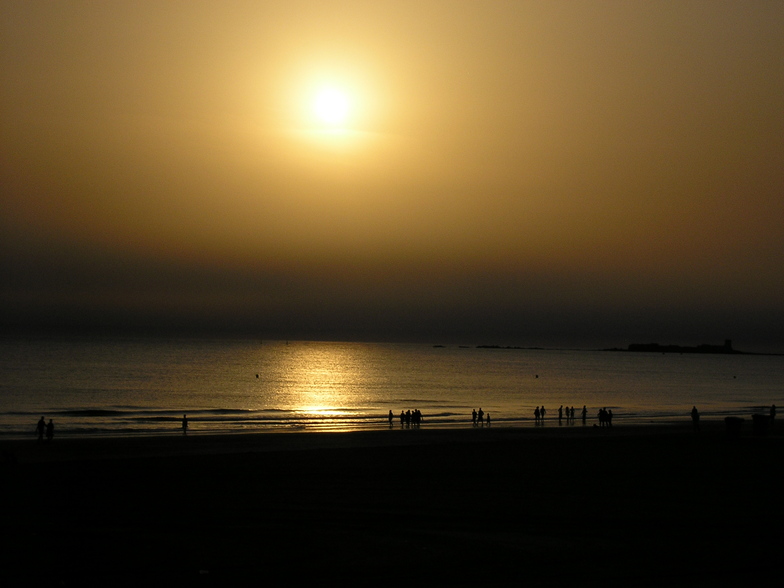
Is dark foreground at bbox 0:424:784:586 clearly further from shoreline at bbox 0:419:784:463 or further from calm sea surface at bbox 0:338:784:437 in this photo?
calm sea surface at bbox 0:338:784:437

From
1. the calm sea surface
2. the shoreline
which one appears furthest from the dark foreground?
the calm sea surface

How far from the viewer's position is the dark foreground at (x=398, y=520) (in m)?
9.48

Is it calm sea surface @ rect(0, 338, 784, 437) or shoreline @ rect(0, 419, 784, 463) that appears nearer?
shoreline @ rect(0, 419, 784, 463)

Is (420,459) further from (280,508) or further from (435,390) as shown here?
(435,390)

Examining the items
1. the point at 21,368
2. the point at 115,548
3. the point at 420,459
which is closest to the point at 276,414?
the point at 420,459

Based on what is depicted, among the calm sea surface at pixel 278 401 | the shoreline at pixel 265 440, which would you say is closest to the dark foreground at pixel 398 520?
the shoreline at pixel 265 440

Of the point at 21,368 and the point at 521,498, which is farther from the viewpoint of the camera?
the point at 21,368

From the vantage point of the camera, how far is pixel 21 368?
11631cm

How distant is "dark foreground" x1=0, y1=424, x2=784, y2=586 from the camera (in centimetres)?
948

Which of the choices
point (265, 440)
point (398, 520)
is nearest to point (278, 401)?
point (265, 440)

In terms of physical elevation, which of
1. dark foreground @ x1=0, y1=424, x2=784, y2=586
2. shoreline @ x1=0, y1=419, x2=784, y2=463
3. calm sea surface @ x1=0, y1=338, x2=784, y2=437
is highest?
calm sea surface @ x1=0, y1=338, x2=784, y2=437

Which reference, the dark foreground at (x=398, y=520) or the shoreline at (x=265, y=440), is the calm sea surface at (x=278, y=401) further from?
the dark foreground at (x=398, y=520)

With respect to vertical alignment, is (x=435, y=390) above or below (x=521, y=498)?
above

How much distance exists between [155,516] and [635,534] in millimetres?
8711
